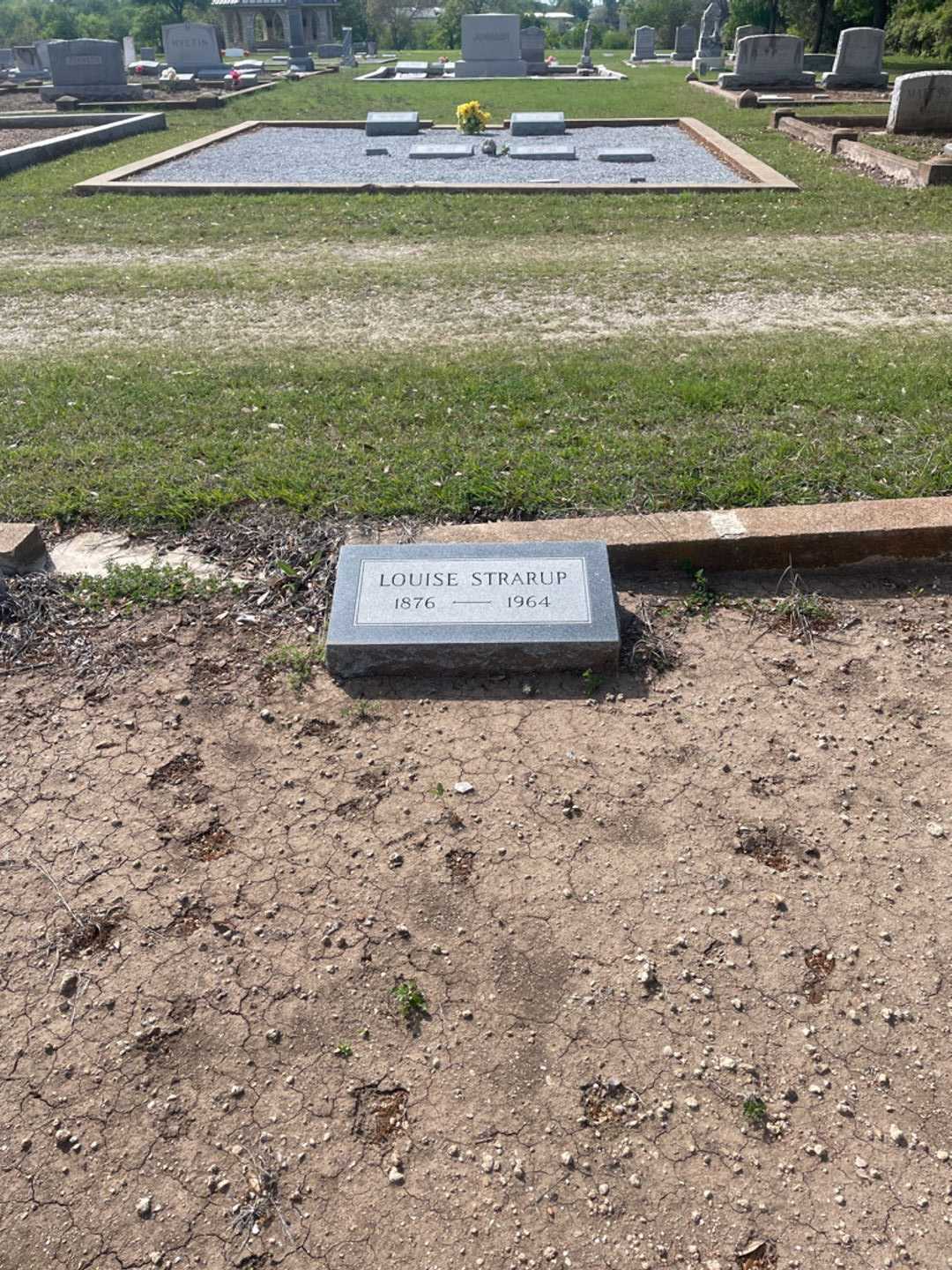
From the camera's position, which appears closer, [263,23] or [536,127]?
[536,127]

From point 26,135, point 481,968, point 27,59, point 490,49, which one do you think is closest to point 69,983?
point 481,968

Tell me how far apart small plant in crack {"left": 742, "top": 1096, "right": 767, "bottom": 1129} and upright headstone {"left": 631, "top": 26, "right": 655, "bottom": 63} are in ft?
162

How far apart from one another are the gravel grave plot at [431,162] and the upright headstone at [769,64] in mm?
8678

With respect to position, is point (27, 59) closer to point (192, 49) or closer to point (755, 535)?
point (192, 49)

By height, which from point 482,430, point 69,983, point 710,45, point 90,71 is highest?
point 710,45

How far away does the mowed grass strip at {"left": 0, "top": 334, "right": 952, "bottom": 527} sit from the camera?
169 inches

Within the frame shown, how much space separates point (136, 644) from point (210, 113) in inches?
908

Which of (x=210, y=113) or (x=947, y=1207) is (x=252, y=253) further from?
(x=210, y=113)

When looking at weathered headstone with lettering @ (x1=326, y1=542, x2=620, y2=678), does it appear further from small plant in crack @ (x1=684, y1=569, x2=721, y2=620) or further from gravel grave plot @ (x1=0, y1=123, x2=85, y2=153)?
gravel grave plot @ (x1=0, y1=123, x2=85, y2=153)

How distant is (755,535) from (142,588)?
2545 mm

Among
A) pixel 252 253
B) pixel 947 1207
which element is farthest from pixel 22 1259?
pixel 252 253

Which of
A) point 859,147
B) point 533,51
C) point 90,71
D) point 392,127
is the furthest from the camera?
point 533,51

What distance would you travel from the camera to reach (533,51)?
32.4 meters

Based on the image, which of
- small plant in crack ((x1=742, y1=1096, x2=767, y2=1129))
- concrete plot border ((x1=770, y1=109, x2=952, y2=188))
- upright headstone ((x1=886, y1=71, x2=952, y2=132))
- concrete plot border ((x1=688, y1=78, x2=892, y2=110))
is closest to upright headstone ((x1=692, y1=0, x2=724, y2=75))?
concrete plot border ((x1=688, y1=78, x2=892, y2=110))
